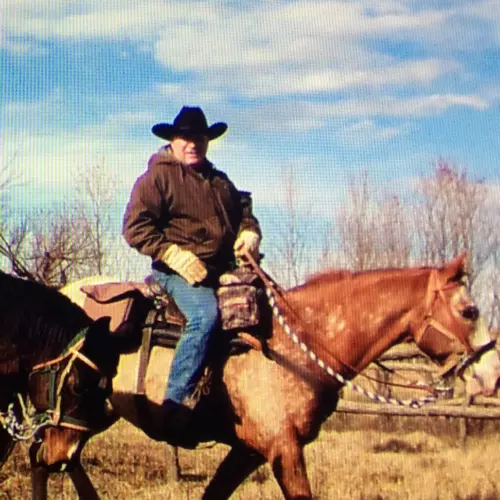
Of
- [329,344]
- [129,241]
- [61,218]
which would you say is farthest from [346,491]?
[61,218]

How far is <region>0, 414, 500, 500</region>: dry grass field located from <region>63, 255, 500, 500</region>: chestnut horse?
6.17ft

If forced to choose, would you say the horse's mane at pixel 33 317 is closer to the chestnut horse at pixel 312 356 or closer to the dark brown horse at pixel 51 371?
the dark brown horse at pixel 51 371

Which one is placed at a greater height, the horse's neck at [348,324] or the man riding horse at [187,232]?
the man riding horse at [187,232]

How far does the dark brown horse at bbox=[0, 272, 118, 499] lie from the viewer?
505 cm

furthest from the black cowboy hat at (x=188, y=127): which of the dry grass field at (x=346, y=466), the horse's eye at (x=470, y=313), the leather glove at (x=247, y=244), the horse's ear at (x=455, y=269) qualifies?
the dry grass field at (x=346, y=466)

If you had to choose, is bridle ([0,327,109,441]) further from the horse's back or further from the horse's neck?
the horse's back

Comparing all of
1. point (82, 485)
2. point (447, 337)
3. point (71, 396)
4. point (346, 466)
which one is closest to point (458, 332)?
point (447, 337)

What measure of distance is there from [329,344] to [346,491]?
2279 mm

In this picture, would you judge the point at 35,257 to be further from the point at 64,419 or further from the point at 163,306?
the point at 64,419

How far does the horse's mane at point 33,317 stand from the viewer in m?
5.31

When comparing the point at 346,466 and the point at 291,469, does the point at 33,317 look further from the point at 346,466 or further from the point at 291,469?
the point at 346,466

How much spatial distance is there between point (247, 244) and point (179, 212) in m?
0.50

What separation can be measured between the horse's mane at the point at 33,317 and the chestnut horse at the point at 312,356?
3.99 ft

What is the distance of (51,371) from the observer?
5145 millimetres
